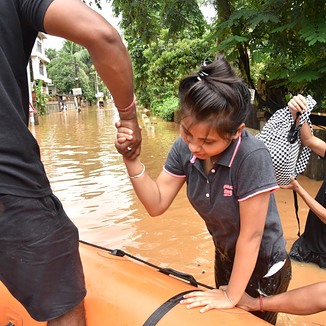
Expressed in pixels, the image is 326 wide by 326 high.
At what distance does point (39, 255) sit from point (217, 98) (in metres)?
0.83

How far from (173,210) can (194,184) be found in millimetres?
3509

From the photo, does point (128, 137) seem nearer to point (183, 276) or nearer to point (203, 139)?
point (203, 139)

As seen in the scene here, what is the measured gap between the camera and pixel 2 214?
3.98 feet

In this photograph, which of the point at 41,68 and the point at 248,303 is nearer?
the point at 248,303

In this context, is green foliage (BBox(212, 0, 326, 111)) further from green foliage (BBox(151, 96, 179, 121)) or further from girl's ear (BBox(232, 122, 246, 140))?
green foliage (BBox(151, 96, 179, 121))

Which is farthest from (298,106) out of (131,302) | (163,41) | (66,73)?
(66,73)

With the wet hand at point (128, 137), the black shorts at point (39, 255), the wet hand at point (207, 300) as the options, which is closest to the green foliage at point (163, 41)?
the wet hand at point (128, 137)

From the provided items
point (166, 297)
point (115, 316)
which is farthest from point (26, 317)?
point (166, 297)

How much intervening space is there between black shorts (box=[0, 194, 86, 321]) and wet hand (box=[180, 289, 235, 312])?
0.47 m

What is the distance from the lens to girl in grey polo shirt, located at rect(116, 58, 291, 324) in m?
Result: 1.37

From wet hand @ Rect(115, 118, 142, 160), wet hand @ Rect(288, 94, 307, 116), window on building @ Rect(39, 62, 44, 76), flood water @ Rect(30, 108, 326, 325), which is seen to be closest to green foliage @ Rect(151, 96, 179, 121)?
flood water @ Rect(30, 108, 326, 325)

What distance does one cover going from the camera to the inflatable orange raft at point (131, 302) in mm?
1475

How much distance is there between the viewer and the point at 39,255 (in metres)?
1.26

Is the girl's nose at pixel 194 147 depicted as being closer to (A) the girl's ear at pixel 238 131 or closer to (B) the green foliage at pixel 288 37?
(A) the girl's ear at pixel 238 131
